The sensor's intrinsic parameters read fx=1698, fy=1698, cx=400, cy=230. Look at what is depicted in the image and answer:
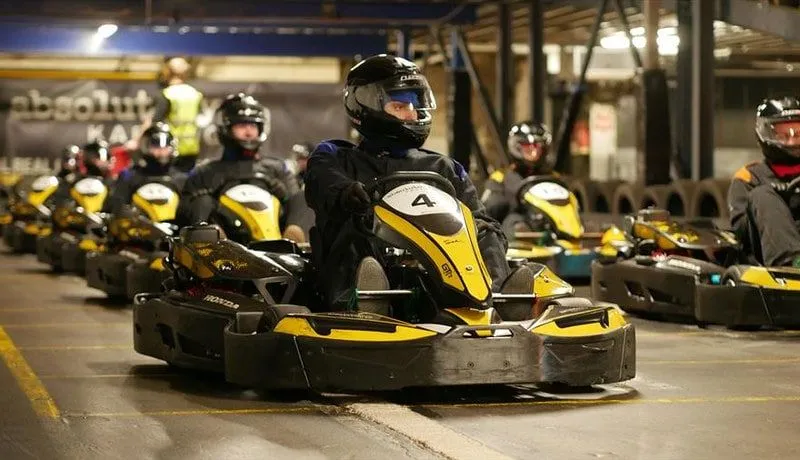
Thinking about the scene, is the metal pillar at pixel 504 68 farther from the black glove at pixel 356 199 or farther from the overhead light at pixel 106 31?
the black glove at pixel 356 199

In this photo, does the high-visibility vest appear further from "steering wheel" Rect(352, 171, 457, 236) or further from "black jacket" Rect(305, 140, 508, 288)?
"steering wheel" Rect(352, 171, 457, 236)

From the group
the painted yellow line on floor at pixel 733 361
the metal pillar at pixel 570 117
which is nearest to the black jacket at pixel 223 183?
the painted yellow line on floor at pixel 733 361

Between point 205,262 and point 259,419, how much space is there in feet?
5.20

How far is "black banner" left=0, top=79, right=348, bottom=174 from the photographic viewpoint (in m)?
24.1

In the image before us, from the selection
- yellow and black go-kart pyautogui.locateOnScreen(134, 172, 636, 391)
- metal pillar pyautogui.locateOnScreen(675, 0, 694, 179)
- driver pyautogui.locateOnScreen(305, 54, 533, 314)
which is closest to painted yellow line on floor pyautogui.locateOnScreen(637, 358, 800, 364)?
yellow and black go-kart pyautogui.locateOnScreen(134, 172, 636, 391)

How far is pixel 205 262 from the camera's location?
7254 mm

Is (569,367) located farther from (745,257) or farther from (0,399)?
(745,257)

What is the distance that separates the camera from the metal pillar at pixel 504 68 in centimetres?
2006

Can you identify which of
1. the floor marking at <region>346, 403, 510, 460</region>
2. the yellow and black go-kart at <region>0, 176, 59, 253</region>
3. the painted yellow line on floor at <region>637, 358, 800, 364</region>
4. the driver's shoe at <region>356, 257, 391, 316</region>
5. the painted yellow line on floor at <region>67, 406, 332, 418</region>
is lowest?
the yellow and black go-kart at <region>0, 176, 59, 253</region>

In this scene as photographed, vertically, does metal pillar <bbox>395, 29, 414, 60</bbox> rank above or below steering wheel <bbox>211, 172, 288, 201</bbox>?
above

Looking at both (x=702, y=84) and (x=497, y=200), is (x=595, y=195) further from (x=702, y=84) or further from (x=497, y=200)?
(x=497, y=200)

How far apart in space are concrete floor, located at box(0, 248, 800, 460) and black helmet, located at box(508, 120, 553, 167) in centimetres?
555

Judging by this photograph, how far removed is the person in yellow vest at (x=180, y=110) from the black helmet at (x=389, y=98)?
24.9ft

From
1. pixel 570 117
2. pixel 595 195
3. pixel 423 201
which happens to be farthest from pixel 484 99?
pixel 423 201
